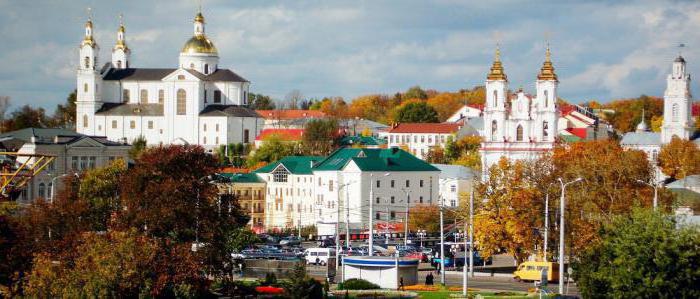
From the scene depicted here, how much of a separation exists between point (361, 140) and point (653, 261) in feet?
429

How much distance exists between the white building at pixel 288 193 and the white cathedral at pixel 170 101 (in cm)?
4597

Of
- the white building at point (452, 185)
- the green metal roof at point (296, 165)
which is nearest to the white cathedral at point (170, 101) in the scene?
the green metal roof at point (296, 165)

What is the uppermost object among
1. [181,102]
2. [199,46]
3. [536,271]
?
[199,46]

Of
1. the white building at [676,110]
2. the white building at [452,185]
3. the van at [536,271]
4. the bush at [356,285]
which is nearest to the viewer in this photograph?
the bush at [356,285]

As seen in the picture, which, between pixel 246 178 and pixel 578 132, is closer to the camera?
pixel 246 178

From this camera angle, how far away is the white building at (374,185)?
12638 centimetres

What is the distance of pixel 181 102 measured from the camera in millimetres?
187750

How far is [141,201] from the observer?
62906 mm

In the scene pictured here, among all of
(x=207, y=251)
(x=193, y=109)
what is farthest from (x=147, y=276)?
(x=193, y=109)

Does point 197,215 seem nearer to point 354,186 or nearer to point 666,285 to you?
point 666,285

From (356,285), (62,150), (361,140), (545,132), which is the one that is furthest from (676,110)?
(356,285)

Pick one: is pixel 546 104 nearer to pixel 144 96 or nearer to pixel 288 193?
pixel 288 193

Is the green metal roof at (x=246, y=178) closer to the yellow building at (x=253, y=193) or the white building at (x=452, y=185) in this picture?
the yellow building at (x=253, y=193)

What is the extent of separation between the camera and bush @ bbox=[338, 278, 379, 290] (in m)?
63.9
